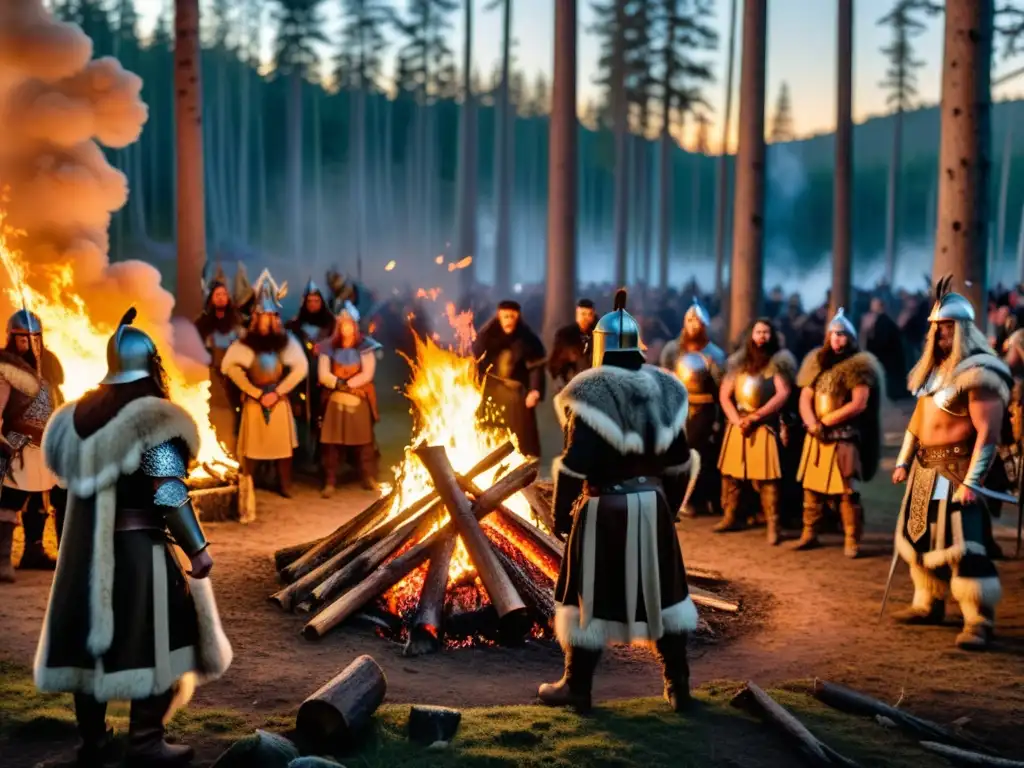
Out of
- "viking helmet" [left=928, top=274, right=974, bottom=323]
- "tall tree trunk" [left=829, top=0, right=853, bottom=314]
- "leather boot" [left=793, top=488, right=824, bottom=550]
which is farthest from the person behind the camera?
"tall tree trunk" [left=829, top=0, right=853, bottom=314]

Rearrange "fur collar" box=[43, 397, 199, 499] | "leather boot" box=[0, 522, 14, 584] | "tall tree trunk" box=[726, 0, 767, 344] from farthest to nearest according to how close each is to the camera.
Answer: "tall tree trunk" box=[726, 0, 767, 344]
"leather boot" box=[0, 522, 14, 584]
"fur collar" box=[43, 397, 199, 499]

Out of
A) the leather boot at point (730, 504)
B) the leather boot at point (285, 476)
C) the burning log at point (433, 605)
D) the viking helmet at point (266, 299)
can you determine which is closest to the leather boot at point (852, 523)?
the leather boot at point (730, 504)

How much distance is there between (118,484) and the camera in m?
4.47

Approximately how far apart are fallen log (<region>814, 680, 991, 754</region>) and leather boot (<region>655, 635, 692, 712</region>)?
758mm

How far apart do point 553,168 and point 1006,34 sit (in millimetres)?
11813

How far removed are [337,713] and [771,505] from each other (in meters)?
5.71

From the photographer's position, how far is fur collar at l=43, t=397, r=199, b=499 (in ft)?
14.4

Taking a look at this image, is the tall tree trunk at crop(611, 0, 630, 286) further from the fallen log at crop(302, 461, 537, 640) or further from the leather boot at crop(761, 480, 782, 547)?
the fallen log at crop(302, 461, 537, 640)

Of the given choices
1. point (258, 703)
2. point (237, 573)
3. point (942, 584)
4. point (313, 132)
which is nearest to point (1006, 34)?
point (942, 584)

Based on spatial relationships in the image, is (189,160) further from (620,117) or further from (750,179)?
(620,117)

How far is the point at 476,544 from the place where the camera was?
23.0ft

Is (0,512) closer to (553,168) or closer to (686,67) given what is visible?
(553,168)

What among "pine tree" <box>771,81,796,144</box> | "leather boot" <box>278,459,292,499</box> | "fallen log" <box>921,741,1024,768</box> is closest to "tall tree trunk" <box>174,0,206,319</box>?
"leather boot" <box>278,459,292,499</box>

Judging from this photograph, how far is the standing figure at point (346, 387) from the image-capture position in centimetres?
1104
